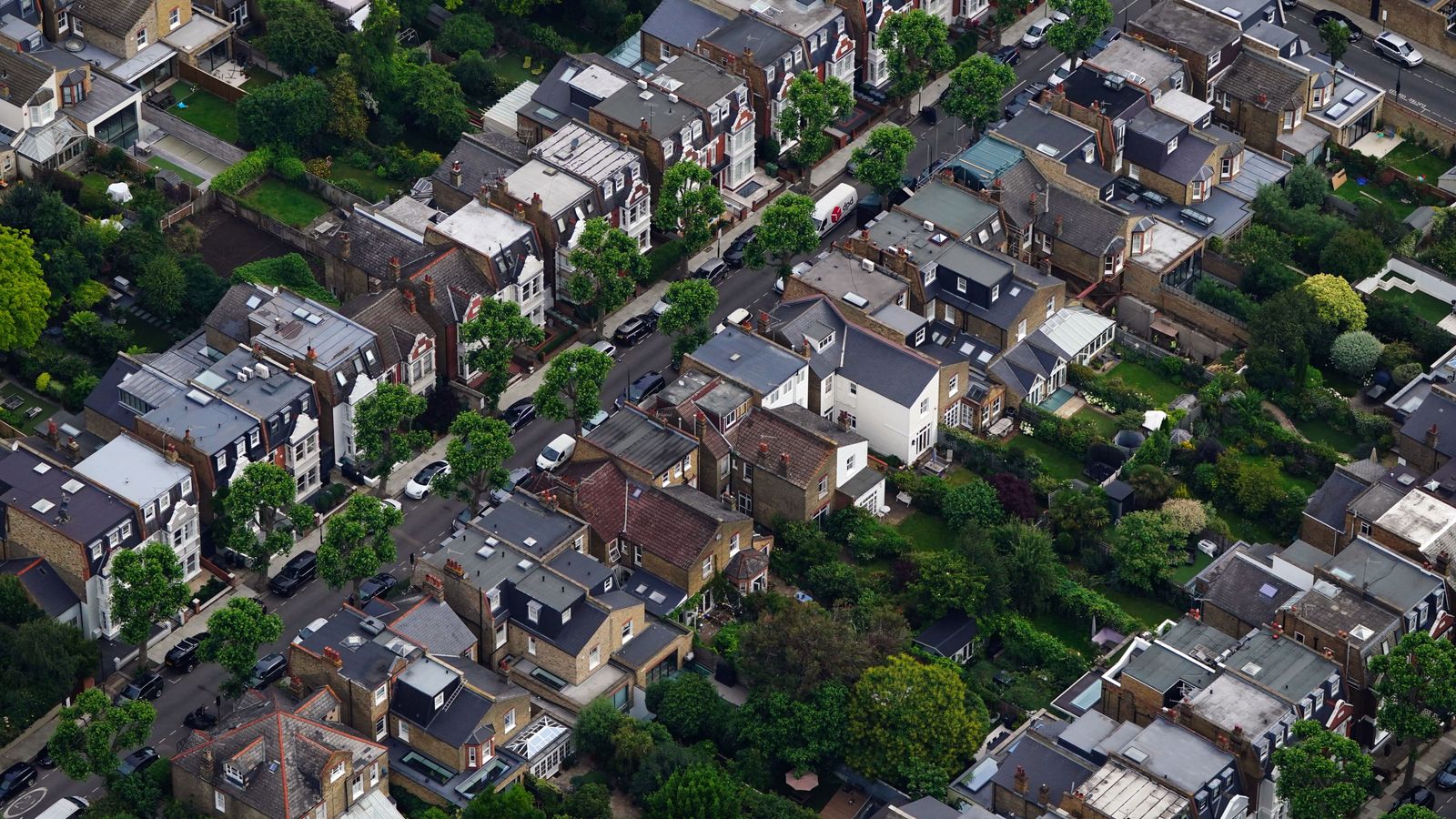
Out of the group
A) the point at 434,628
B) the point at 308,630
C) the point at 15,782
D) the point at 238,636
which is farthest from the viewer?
the point at 434,628

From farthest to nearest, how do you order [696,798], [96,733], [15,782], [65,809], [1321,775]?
1. [15,782]
2. [65,809]
3. [96,733]
4. [696,798]
5. [1321,775]

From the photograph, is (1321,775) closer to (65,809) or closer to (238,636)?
(238,636)

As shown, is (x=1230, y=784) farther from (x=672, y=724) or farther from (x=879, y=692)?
(x=672, y=724)

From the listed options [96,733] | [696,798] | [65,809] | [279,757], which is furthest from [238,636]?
[696,798]

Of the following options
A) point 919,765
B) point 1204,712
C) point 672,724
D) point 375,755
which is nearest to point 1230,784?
point 1204,712

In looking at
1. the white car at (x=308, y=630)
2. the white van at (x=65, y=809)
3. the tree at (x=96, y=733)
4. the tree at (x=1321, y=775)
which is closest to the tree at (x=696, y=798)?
the white car at (x=308, y=630)

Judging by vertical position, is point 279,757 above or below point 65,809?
above
